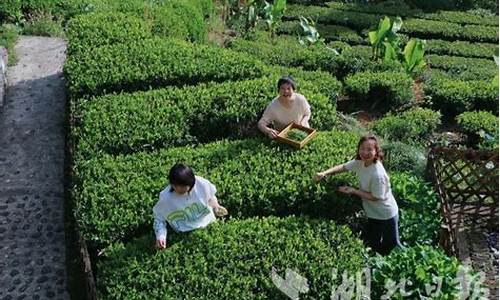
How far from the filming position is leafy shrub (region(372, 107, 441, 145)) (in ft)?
31.5

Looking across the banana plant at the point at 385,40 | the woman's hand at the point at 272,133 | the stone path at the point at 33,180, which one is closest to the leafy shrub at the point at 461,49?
the banana plant at the point at 385,40

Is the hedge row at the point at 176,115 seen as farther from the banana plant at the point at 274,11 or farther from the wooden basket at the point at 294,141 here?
the banana plant at the point at 274,11

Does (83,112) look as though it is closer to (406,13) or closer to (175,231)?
(175,231)

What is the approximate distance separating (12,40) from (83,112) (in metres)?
4.85

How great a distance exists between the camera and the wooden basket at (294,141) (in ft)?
23.6

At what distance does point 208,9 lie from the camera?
15625 millimetres

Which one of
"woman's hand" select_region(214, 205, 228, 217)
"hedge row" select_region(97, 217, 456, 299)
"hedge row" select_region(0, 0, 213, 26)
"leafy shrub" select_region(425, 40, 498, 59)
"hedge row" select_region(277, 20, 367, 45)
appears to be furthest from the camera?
"hedge row" select_region(277, 20, 367, 45)

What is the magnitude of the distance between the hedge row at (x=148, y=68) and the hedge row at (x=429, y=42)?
25.8 feet

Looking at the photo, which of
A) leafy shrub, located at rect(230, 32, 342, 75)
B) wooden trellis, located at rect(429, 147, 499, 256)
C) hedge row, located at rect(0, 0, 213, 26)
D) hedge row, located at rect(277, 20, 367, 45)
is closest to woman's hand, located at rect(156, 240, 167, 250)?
wooden trellis, located at rect(429, 147, 499, 256)

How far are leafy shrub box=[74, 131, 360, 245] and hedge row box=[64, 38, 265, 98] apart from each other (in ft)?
6.54

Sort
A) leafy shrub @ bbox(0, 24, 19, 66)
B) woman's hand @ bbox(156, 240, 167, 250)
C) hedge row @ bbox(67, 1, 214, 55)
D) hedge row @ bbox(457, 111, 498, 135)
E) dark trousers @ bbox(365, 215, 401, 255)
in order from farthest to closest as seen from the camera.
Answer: leafy shrub @ bbox(0, 24, 19, 66) < hedge row @ bbox(67, 1, 214, 55) < hedge row @ bbox(457, 111, 498, 135) < dark trousers @ bbox(365, 215, 401, 255) < woman's hand @ bbox(156, 240, 167, 250)

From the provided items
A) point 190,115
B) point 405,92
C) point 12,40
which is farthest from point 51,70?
point 405,92

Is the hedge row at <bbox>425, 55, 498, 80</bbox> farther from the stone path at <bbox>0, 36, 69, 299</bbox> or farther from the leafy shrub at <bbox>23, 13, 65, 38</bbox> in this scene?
the stone path at <bbox>0, 36, 69, 299</bbox>

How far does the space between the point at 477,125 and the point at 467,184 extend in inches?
105
